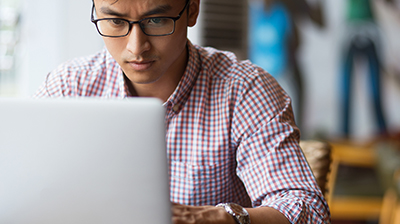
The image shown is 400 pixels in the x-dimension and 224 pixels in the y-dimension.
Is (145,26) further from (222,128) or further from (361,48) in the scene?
(361,48)

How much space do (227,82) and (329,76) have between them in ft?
7.88

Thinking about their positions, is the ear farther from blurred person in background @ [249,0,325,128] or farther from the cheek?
blurred person in background @ [249,0,325,128]

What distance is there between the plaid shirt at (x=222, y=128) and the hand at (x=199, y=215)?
275mm

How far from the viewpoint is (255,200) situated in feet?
3.88

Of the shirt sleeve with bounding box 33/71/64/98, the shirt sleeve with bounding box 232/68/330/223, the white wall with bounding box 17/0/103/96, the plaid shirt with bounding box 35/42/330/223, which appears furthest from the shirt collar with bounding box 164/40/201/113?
the white wall with bounding box 17/0/103/96

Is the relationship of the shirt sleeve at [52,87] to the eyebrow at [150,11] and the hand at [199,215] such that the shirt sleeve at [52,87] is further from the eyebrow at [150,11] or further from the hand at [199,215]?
the hand at [199,215]

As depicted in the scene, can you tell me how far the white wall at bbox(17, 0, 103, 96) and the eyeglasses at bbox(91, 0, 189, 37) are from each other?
5.62 ft

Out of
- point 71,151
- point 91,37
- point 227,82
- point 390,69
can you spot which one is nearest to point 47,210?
point 71,151

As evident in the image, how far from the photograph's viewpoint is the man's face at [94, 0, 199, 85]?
113cm

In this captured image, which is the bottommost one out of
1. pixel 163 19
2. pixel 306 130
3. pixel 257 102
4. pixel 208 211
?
pixel 306 130

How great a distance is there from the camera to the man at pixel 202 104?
1.13 meters

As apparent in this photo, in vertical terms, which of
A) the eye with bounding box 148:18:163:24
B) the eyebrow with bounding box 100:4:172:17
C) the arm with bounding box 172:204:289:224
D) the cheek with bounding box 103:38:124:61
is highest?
the eyebrow with bounding box 100:4:172:17

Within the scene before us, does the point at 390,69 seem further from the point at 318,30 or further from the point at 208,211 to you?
the point at 208,211

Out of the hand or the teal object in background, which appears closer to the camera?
the hand
